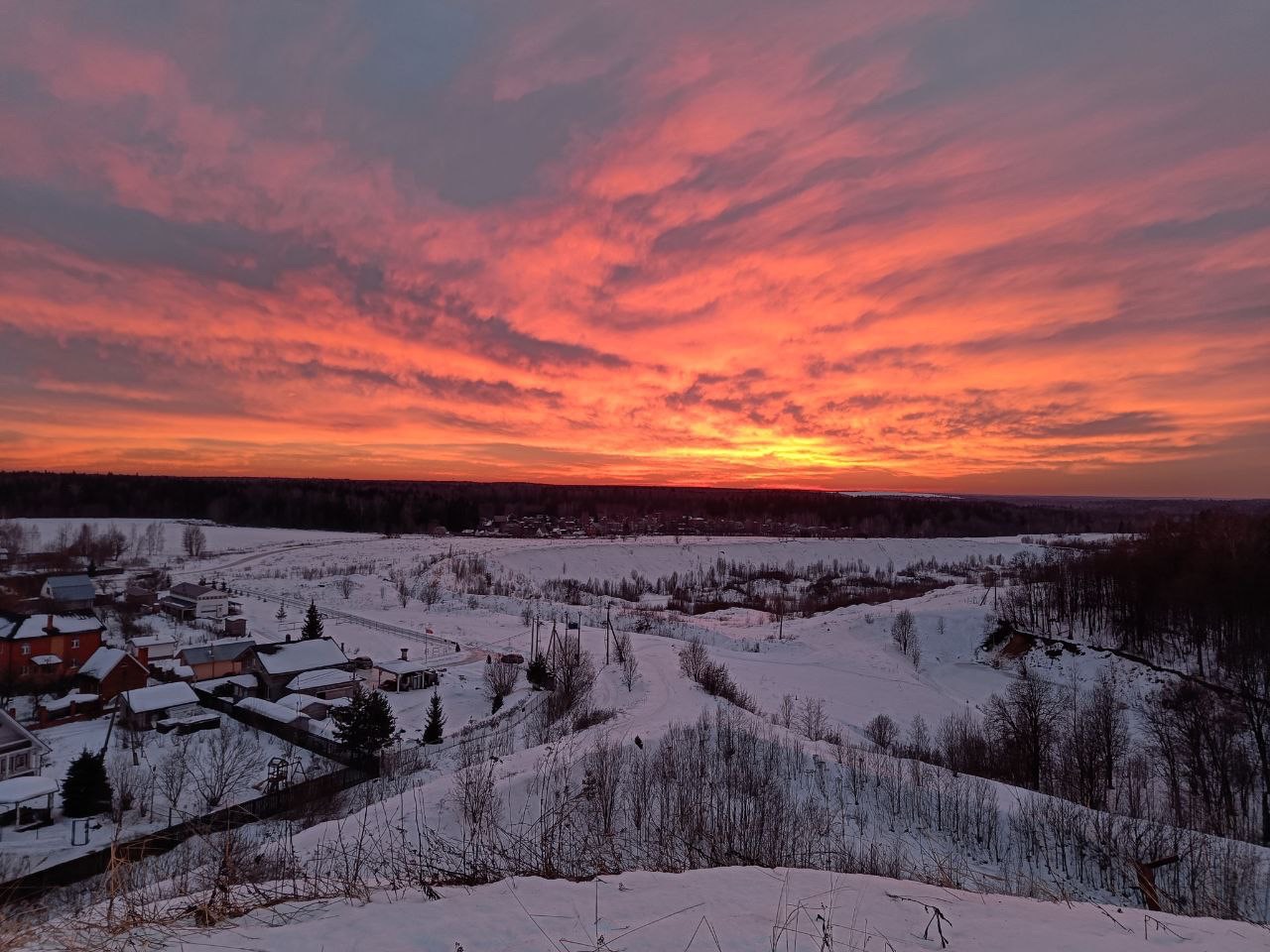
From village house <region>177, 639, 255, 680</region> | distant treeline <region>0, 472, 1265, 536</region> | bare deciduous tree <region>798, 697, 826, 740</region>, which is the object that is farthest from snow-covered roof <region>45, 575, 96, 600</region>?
distant treeline <region>0, 472, 1265, 536</region>

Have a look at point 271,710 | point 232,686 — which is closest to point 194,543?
point 232,686

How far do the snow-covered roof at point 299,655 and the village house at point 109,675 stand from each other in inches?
203

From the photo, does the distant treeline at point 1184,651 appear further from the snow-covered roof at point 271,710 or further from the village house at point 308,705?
the village house at point 308,705

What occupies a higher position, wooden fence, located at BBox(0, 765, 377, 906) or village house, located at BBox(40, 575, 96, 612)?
village house, located at BBox(40, 575, 96, 612)

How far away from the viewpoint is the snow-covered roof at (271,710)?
25.6 metres

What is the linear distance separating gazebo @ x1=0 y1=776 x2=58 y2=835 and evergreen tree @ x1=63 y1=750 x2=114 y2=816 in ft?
1.37

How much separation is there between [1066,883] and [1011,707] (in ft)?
75.5

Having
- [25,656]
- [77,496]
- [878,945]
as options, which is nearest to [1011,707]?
[878,945]

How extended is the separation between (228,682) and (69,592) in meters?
24.3

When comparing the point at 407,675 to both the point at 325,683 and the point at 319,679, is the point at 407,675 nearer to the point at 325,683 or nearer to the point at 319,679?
the point at 325,683

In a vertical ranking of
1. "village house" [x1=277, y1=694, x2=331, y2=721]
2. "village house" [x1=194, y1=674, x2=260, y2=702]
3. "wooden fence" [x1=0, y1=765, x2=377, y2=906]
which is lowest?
"village house" [x1=194, y1=674, x2=260, y2=702]

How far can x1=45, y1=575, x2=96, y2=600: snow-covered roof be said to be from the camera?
44.3 meters

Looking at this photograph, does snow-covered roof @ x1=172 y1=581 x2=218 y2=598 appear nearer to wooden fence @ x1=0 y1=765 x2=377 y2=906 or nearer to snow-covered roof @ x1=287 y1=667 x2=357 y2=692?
snow-covered roof @ x1=287 y1=667 x2=357 y2=692

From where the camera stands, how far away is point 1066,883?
10.7 m
